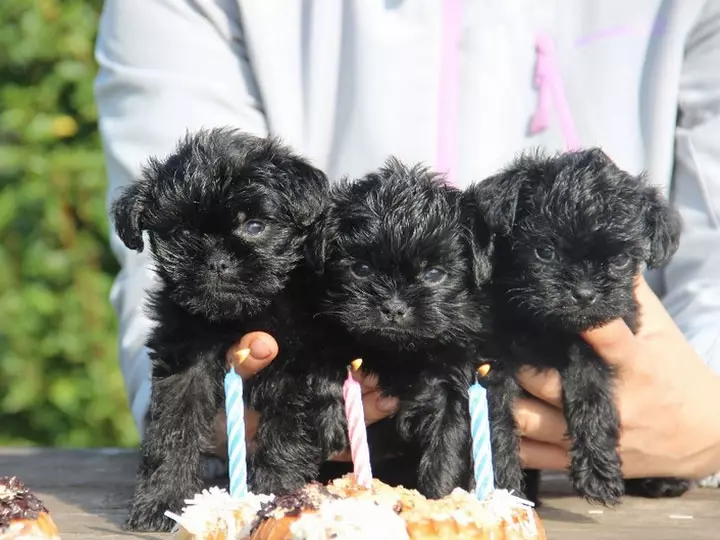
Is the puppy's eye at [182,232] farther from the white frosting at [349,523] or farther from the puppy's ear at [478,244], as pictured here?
the white frosting at [349,523]

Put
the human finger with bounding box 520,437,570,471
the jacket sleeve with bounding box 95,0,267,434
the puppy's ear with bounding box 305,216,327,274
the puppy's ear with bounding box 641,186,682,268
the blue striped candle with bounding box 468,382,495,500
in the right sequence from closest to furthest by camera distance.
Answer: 1. the blue striped candle with bounding box 468,382,495,500
2. the puppy's ear with bounding box 305,216,327,274
3. the puppy's ear with bounding box 641,186,682,268
4. the human finger with bounding box 520,437,570,471
5. the jacket sleeve with bounding box 95,0,267,434

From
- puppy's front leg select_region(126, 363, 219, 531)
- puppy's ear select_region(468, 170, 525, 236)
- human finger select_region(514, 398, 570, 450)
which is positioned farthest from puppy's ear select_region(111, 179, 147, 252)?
human finger select_region(514, 398, 570, 450)

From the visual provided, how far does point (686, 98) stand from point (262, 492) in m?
2.52

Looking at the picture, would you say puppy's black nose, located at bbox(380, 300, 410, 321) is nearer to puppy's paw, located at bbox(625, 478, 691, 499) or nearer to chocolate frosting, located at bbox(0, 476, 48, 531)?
chocolate frosting, located at bbox(0, 476, 48, 531)

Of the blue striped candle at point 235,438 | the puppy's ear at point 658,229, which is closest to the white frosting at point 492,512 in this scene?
the blue striped candle at point 235,438

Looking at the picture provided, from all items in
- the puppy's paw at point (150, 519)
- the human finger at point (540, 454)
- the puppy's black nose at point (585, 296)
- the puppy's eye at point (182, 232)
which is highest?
the puppy's eye at point (182, 232)

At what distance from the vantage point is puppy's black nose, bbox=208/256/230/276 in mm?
2854

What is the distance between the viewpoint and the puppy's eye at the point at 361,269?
2.85 m

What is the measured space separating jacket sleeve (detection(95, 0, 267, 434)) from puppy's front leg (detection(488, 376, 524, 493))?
65.9 inches

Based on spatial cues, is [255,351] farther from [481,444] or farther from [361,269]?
[481,444]

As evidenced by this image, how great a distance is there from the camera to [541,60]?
4.08m

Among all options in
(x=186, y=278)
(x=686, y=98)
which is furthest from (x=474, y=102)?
(x=186, y=278)

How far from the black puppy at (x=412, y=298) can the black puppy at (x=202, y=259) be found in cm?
12

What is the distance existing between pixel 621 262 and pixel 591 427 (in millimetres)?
528
